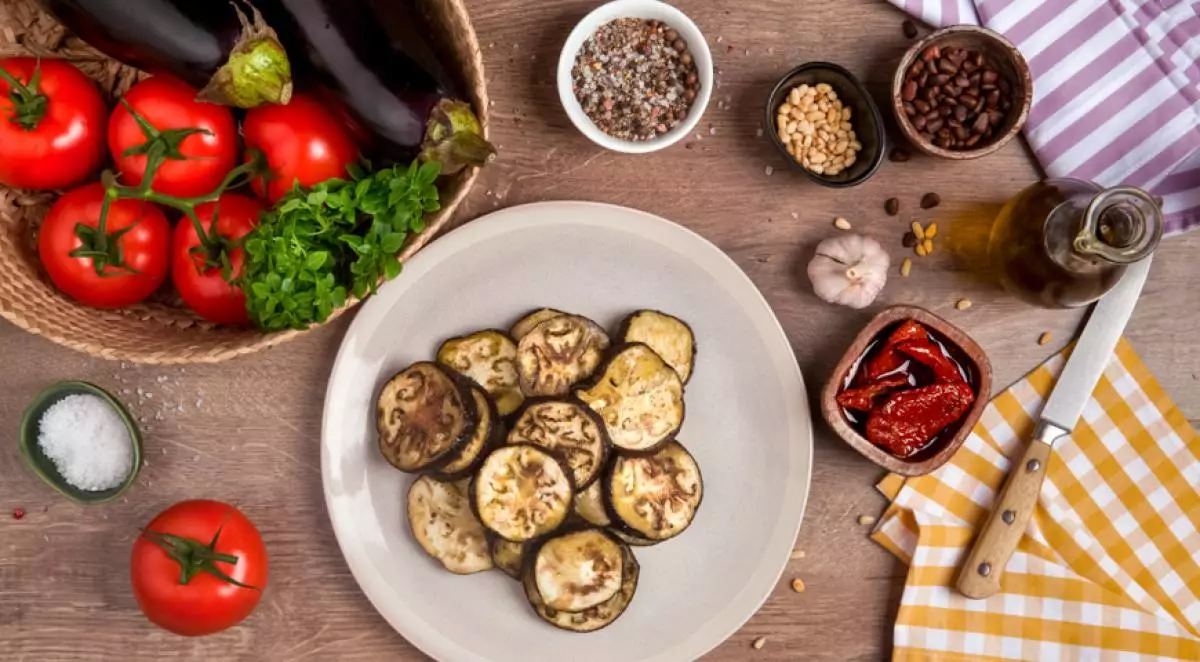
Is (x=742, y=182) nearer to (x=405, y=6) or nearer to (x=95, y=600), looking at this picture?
(x=405, y=6)

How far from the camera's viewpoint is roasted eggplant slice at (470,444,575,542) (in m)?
1.35

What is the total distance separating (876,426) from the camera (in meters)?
1.40

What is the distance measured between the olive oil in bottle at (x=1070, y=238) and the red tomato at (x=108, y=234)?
3.89 feet

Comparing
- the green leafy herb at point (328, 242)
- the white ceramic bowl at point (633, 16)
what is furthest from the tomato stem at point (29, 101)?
the white ceramic bowl at point (633, 16)

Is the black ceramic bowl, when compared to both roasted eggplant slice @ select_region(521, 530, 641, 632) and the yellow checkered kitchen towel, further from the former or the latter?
roasted eggplant slice @ select_region(521, 530, 641, 632)

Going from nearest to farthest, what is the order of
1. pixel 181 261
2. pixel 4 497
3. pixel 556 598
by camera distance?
pixel 181 261 → pixel 556 598 → pixel 4 497

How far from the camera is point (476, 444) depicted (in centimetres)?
135

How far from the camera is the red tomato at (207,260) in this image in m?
1.25

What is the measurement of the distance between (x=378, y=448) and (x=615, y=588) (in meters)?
0.40

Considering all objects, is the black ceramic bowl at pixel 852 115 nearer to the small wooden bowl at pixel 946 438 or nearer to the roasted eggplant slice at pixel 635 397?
the small wooden bowl at pixel 946 438

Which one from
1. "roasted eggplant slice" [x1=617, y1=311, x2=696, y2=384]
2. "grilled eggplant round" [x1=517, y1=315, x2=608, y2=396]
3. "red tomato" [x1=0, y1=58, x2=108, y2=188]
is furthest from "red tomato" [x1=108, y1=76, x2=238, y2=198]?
"roasted eggplant slice" [x1=617, y1=311, x2=696, y2=384]

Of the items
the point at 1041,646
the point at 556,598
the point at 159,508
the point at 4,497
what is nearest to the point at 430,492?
the point at 556,598

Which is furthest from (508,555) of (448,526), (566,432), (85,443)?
(85,443)

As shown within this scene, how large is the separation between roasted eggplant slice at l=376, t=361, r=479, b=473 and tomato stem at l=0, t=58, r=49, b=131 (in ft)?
1.82
